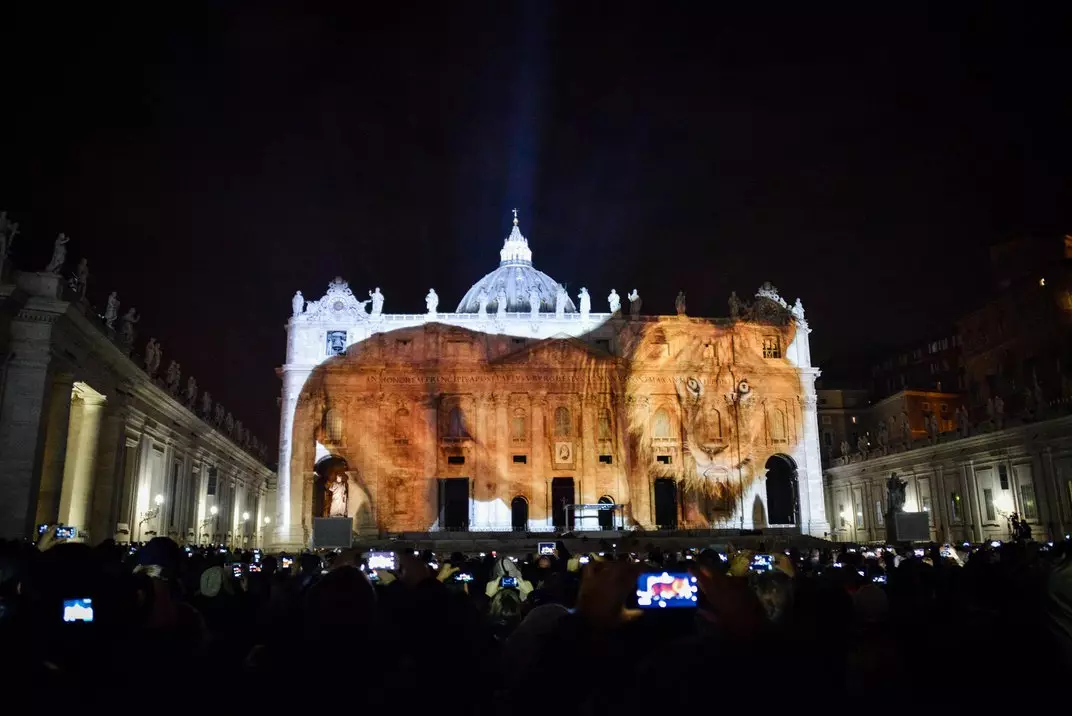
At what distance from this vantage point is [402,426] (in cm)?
5931

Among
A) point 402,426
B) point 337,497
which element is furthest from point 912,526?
point 337,497

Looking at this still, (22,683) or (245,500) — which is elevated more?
(245,500)

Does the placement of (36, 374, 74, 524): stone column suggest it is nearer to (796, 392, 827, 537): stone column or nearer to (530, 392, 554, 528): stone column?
(530, 392, 554, 528): stone column

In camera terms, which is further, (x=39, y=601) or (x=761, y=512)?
(x=761, y=512)

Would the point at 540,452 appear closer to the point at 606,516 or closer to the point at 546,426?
the point at 546,426

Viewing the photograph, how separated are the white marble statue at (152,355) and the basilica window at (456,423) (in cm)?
2421

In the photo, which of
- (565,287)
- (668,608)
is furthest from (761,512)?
(668,608)

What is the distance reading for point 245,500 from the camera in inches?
2714

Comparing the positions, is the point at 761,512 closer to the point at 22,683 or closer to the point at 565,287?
the point at 565,287

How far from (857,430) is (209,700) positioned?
7937 centimetres

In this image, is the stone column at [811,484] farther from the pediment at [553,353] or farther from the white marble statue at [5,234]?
the white marble statue at [5,234]

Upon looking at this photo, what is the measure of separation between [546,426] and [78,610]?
181 ft

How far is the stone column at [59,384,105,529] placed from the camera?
32125mm

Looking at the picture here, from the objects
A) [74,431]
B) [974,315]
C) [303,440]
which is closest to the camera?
[74,431]
